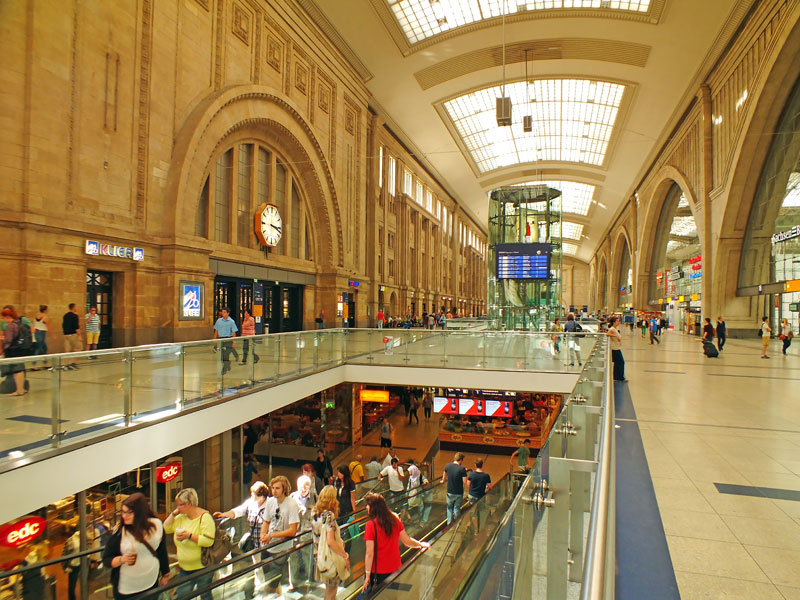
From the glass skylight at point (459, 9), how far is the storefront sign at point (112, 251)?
17.3 meters

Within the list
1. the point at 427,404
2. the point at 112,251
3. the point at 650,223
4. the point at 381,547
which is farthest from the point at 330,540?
the point at 650,223

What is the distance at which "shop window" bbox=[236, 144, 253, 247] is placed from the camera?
17.4 meters

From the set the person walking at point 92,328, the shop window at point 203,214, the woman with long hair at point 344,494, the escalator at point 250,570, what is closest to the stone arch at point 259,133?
the shop window at point 203,214

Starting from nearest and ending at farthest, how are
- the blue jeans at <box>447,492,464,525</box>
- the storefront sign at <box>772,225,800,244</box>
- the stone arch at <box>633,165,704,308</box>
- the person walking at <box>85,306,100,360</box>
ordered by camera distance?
the blue jeans at <box>447,492,464,525</box> < the person walking at <box>85,306,100,360</box> < the storefront sign at <box>772,225,800,244</box> < the stone arch at <box>633,165,704,308</box>

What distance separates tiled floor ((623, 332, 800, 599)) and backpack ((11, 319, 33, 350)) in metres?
9.17

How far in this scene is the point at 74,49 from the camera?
10766mm

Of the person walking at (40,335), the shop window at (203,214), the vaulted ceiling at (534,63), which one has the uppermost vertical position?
the vaulted ceiling at (534,63)

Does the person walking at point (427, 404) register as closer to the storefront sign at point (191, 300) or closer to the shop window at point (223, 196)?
the shop window at point (223, 196)

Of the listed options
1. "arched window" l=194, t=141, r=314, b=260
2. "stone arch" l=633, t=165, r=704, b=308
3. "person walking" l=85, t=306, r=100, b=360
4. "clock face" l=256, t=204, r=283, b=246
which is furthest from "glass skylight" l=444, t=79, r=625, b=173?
"person walking" l=85, t=306, r=100, b=360

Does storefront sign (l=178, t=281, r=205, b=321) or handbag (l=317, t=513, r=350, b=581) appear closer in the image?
handbag (l=317, t=513, r=350, b=581)

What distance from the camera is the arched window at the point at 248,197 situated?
616 inches

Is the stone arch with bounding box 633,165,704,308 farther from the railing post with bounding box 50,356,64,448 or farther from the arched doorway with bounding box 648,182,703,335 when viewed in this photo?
the railing post with bounding box 50,356,64,448

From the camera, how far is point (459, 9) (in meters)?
24.0

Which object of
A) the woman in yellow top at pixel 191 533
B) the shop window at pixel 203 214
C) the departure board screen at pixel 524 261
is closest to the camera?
the woman in yellow top at pixel 191 533
